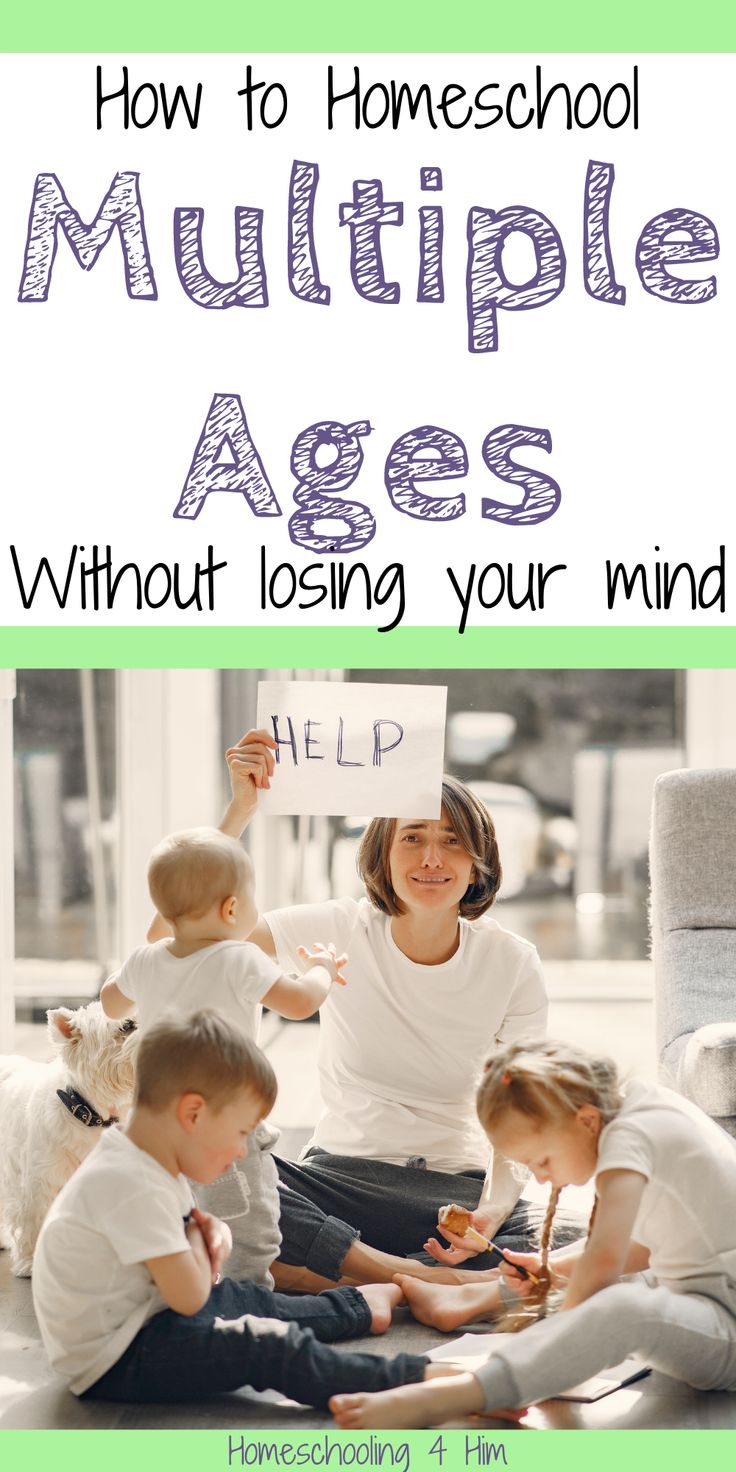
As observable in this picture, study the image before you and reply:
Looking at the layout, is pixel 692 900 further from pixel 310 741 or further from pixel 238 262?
pixel 238 262

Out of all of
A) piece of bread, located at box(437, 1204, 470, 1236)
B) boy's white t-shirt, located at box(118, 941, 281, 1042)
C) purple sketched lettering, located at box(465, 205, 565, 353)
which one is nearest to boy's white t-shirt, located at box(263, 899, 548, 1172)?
piece of bread, located at box(437, 1204, 470, 1236)

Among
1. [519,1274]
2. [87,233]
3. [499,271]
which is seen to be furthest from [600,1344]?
[87,233]

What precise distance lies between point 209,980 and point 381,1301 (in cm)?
47

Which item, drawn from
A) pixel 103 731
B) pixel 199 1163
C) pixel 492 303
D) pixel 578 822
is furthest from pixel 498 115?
pixel 578 822

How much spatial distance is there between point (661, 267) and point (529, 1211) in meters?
1.33

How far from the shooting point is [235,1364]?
1489 millimetres

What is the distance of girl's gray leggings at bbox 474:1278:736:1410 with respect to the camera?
4.69ft

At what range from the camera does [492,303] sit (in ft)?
6.54

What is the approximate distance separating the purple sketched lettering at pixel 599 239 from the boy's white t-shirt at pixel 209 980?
103 cm

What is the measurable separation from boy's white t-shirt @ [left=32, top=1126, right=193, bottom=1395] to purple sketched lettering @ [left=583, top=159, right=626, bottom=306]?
129 centimetres

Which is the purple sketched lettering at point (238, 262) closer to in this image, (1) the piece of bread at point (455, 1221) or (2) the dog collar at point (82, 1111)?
(2) the dog collar at point (82, 1111)

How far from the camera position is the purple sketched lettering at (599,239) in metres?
1.93

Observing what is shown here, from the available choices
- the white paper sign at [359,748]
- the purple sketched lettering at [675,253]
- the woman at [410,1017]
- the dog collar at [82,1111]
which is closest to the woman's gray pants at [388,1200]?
the woman at [410,1017]

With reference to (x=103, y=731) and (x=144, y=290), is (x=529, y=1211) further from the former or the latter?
(x=103, y=731)
